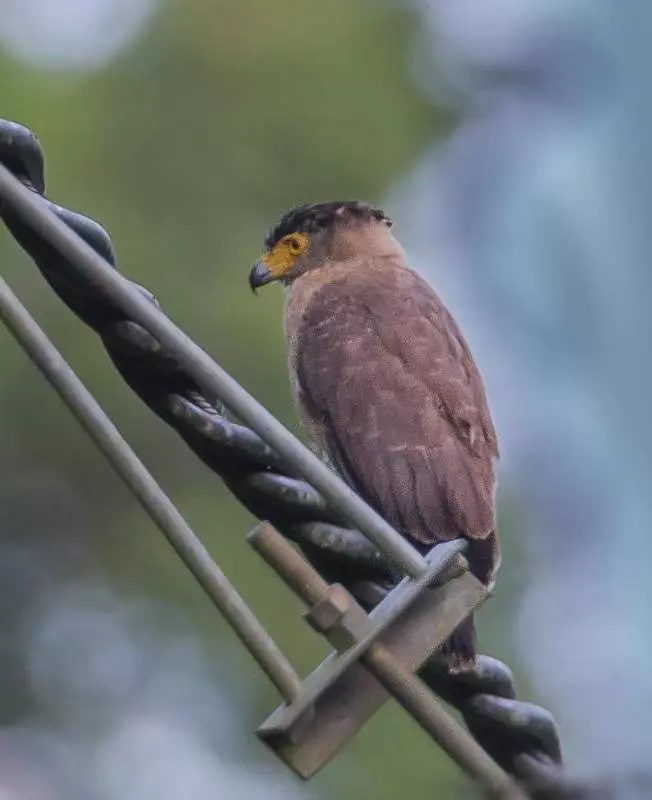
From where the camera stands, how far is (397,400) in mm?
3344

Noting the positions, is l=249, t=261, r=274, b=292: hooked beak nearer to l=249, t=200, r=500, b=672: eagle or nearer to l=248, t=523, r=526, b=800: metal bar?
l=249, t=200, r=500, b=672: eagle

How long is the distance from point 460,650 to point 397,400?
1095 mm

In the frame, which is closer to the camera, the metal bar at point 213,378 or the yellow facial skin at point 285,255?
the metal bar at point 213,378

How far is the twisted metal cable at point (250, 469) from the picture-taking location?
5.85ft

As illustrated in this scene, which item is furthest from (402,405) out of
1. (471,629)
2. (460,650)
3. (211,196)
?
(211,196)

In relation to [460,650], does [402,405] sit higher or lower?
higher

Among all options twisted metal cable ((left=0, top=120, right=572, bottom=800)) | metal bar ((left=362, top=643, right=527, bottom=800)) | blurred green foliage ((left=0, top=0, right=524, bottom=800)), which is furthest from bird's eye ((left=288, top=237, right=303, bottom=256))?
metal bar ((left=362, top=643, right=527, bottom=800))

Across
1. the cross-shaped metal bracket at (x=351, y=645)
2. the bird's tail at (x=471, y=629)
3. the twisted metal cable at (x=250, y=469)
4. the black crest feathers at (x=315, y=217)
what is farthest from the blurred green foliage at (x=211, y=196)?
the cross-shaped metal bracket at (x=351, y=645)

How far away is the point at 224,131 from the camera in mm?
8156

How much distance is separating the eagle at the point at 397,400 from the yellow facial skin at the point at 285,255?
0.08m

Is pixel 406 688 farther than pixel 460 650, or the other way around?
pixel 460 650

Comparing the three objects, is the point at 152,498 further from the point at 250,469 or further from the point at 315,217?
the point at 315,217

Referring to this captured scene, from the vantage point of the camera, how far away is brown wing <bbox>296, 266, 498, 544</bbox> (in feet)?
10.1

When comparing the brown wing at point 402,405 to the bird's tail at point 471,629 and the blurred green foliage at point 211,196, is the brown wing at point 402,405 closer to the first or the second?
the bird's tail at point 471,629
